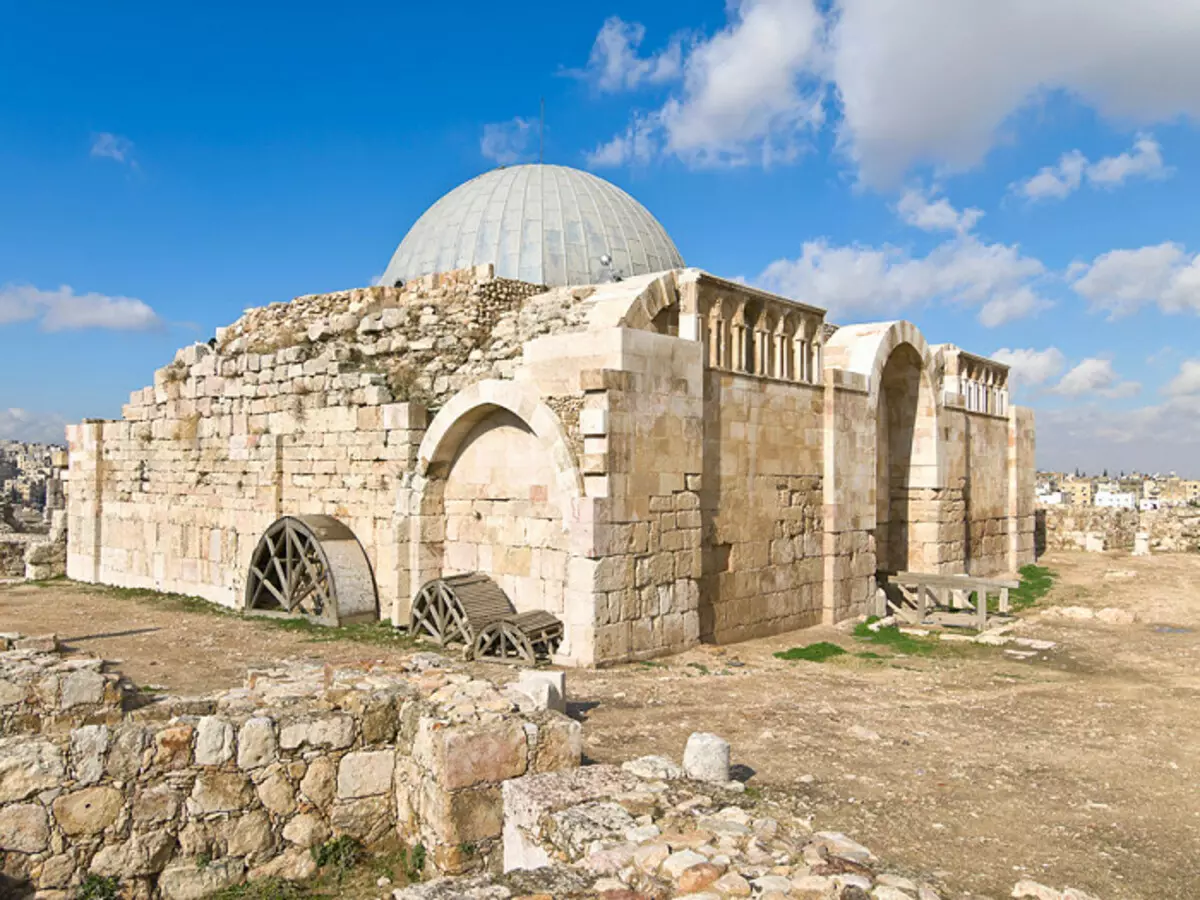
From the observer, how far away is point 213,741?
4.79 m

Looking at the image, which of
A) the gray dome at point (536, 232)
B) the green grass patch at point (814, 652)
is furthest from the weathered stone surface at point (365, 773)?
the gray dome at point (536, 232)

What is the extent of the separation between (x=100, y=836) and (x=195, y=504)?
1146 centimetres

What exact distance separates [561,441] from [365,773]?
4.98 m

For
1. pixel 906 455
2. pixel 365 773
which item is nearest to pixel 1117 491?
pixel 906 455

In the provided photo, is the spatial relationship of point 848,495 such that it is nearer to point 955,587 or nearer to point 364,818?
point 955,587

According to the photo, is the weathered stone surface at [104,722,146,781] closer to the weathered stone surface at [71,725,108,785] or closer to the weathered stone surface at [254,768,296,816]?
the weathered stone surface at [71,725,108,785]

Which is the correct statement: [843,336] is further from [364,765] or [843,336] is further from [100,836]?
[100,836]

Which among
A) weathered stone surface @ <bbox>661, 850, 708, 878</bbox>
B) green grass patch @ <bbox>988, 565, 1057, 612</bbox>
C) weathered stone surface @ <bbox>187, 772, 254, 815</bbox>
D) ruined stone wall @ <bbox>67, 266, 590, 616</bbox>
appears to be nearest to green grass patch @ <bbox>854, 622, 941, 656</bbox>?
green grass patch @ <bbox>988, 565, 1057, 612</bbox>

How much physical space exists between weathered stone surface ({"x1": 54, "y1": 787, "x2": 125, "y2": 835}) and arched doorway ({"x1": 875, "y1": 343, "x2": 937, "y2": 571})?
13827mm

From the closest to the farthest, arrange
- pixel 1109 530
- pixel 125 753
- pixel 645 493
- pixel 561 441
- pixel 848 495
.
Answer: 1. pixel 125 753
2. pixel 561 441
3. pixel 645 493
4. pixel 848 495
5. pixel 1109 530

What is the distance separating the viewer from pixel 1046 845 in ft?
16.5

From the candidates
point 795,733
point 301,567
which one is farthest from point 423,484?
point 795,733

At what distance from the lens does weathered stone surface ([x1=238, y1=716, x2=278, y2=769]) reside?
486cm

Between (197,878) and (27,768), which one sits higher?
(27,768)
